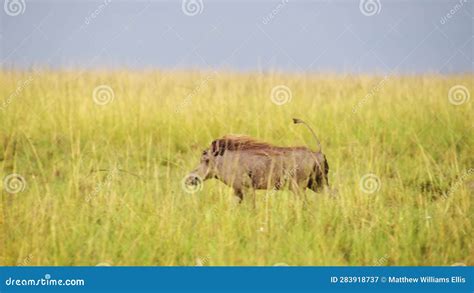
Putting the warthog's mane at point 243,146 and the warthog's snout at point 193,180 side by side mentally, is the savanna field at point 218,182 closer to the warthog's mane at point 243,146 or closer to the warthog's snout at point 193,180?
the warthog's snout at point 193,180

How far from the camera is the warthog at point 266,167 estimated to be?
526 centimetres

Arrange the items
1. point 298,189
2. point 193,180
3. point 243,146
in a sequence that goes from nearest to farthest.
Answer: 1. point 298,189
2. point 243,146
3. point 193,180

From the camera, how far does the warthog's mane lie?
5332mm

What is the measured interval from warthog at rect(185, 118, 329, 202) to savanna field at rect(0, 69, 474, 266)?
0.13m

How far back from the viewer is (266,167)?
5266mm

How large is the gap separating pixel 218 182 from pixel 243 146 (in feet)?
1.51

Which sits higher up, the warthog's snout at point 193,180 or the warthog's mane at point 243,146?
the warthog's mane at point 243,146

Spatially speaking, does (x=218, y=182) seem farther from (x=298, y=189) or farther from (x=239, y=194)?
(x=298, y=189)

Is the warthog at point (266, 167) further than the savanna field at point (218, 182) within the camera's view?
Yes

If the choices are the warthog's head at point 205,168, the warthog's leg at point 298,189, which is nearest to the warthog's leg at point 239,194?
the warthog's head at point 205,168

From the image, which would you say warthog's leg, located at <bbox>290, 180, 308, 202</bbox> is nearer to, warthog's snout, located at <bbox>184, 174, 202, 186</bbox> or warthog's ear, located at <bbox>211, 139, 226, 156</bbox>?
warthog's ear, located at <bbox>211, 139, 226, 156</bbox>

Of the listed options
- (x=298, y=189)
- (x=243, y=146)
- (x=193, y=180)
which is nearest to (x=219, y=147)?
(x=243, y=146)

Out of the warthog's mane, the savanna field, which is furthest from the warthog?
the savanna field

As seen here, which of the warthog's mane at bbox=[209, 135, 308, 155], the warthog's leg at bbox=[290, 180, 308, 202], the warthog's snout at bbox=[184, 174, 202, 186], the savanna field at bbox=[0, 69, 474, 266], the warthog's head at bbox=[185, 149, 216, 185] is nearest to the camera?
the savanna field at bbox=[0, 69, 474, 266]
